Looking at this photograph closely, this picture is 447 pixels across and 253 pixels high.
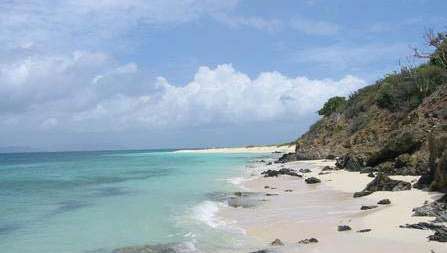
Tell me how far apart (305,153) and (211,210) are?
128 ft

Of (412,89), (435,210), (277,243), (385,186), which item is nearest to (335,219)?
(435,210)

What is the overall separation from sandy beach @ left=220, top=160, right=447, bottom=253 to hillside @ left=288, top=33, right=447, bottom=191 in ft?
6.10

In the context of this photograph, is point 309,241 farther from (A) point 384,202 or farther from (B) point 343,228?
(A) point 384,202

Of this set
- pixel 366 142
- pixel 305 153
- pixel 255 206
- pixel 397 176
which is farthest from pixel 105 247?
pixel 305 153

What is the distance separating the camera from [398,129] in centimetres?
4091

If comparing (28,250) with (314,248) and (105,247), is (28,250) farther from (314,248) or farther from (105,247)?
(314,248)

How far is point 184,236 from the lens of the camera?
1586 cm

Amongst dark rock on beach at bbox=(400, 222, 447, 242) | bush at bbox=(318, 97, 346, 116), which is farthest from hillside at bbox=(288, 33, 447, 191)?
bush at bbox=(318, 97, 346, 116)

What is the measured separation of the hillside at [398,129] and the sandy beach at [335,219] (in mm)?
1860

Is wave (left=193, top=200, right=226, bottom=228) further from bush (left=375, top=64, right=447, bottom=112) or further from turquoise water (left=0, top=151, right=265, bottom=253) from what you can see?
bush (left=375, top=64, right=447, bottom=112)

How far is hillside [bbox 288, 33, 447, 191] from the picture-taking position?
80.7ft

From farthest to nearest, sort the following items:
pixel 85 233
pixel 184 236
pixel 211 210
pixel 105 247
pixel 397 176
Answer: pixel 397 176, pixel 211 210, pixel 85 233, pixel 184 236, pixel 105 247

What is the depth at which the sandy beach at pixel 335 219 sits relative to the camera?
1206 cm

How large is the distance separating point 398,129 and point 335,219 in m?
26.7
